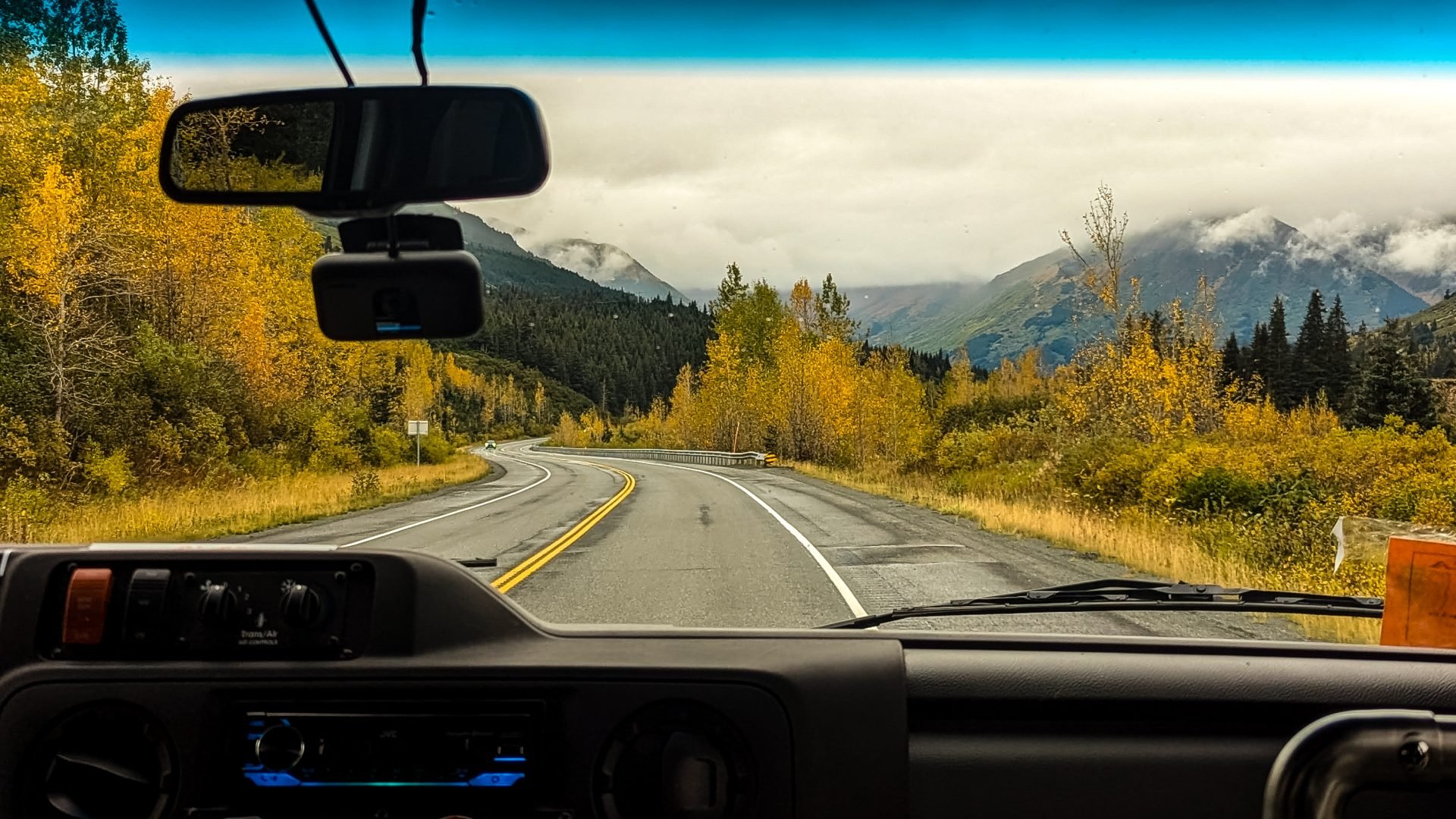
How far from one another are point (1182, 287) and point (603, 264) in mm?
2290

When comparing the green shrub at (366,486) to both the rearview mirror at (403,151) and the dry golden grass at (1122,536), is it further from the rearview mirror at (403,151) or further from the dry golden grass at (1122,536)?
the dry golden grass at (1122,536)

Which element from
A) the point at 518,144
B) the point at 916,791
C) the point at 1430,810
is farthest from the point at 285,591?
the point at 1430,810

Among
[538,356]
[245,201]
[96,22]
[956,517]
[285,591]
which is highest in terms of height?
[96,22]

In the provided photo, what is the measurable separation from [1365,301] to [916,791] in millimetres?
2727

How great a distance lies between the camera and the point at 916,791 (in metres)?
2.28

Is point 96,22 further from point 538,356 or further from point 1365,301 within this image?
point 1365,301

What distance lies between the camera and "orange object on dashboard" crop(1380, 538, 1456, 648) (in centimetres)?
275

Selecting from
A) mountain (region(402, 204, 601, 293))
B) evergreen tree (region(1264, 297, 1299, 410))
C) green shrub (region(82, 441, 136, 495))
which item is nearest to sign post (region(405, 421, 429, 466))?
mountain (region(402, 204, 601, 293))

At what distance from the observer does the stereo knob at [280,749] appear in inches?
86.4

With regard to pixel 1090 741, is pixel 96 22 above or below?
above

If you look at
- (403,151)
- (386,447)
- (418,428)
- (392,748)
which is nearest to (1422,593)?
(392,748)

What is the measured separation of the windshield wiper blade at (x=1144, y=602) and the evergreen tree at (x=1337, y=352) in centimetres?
141

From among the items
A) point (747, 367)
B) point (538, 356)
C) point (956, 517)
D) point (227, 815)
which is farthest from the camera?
point (956, 517)

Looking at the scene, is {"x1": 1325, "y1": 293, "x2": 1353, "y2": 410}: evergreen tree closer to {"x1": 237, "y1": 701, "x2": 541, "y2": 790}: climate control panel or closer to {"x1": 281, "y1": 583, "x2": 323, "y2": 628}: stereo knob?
{"x1": 237, "y1": 701, "x2": 541, "y2": 790}: climate control panel
